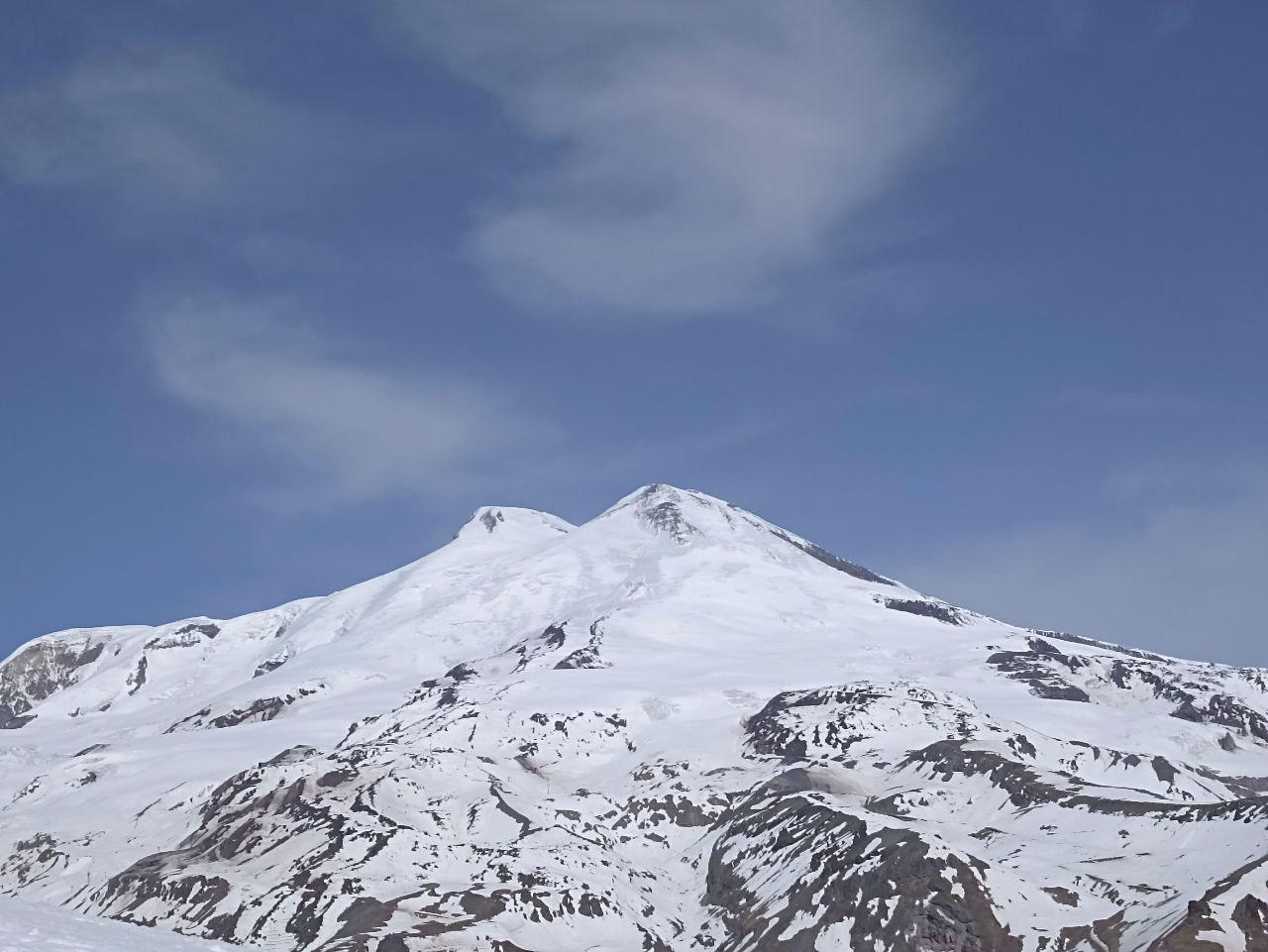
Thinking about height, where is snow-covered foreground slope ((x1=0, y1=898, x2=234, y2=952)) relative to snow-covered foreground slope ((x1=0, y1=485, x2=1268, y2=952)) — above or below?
below

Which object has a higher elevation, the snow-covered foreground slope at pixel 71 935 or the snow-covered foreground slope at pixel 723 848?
the snow-covered foreground slope at pixel 723 848

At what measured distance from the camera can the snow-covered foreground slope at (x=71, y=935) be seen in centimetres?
2825

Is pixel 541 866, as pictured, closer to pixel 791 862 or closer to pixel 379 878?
pixel 379 878

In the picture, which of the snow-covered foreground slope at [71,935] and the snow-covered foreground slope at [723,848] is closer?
the snow-covered foreground slope at [71,935]

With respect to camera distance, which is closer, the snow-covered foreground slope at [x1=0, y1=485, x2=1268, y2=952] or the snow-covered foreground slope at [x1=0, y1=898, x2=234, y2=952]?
the snow-covered foreground slope at [x1=0, y1=898, x2=234, y2=952]

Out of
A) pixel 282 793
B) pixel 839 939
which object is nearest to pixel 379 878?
pixel 282 793

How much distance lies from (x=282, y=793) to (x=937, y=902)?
93.7 metres

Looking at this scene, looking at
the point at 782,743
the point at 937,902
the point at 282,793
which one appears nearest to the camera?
the point at 937,902

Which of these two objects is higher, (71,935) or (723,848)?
(723,848)

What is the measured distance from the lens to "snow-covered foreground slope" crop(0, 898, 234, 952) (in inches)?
1112

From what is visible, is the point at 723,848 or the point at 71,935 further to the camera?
the point at 723,848

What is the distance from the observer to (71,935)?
99.0ft

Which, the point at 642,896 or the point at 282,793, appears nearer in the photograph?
the point at 642,896

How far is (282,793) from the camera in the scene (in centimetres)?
16700
